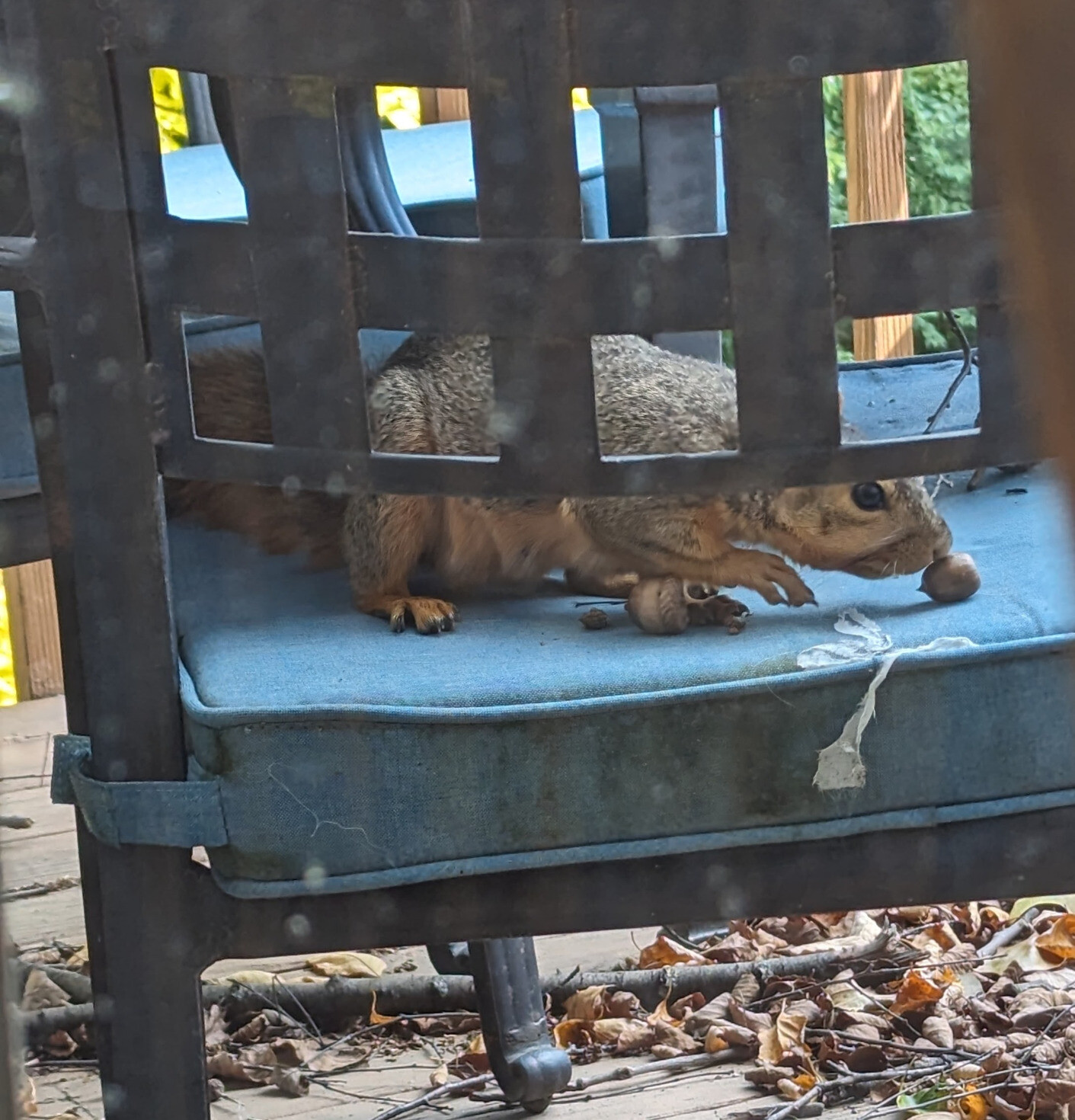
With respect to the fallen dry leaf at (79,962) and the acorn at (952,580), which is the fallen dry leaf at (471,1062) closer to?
the fallen dry leaf at (79,962)

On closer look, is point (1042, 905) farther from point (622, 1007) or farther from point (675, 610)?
point (675, 610)

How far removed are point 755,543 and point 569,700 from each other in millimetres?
703

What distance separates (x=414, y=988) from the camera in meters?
2.51

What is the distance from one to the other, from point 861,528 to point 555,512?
0.40m

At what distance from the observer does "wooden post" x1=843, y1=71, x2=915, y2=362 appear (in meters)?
3.88

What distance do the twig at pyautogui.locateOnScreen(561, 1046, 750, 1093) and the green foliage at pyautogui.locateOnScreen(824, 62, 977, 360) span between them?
399 centimetres

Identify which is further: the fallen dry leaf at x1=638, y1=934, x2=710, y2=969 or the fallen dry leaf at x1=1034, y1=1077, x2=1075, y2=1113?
the fallen dry leaf at x1=638, y1=934, x2=710, y2=969

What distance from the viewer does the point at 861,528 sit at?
70.5 inches

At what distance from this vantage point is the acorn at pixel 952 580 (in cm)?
149

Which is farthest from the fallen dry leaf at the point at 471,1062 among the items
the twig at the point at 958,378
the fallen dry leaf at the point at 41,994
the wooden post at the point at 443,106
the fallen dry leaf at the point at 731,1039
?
the wooden post at the point at 443,106

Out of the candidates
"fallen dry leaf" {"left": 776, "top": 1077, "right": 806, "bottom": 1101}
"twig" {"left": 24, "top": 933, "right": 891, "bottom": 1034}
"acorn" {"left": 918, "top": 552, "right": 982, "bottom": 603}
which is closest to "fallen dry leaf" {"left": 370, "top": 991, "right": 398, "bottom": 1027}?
"twig" {"left": 24, "top": 933, "right": 891, "bottom": 1034}

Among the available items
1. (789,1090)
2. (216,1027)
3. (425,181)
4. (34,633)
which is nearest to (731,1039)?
(789,1090)

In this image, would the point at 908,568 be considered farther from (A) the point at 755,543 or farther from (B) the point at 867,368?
(B) the point at 867,368

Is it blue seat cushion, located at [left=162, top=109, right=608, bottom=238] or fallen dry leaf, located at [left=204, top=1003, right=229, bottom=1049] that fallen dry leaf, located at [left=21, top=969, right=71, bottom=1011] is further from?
blue seat cushion, located at [left=162, top=109, right=608, bottom=238]
